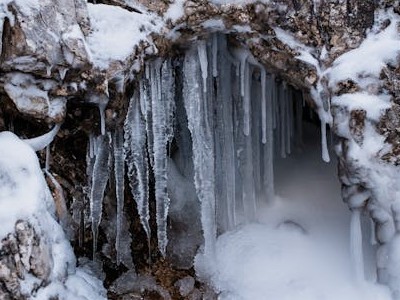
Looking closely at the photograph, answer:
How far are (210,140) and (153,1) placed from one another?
1423 mm

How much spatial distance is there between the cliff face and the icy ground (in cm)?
46

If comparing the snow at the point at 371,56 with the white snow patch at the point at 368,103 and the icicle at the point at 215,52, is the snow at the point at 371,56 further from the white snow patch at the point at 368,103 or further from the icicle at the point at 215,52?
the icicle at the point at 215,52

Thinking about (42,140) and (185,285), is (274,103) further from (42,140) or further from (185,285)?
(42,140)

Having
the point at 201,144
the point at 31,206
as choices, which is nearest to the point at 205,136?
the point at 201,144

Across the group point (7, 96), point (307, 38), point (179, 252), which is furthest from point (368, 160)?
point (7, 96)

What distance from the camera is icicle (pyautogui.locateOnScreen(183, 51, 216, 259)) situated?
511 cm

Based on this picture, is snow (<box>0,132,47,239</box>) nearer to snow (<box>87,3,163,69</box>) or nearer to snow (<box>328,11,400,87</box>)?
snow (<box>87,3,163,69</box>)

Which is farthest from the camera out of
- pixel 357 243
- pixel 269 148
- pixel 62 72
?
pixel 269 148

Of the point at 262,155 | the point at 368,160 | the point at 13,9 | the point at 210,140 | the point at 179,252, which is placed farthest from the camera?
the point at 262,155

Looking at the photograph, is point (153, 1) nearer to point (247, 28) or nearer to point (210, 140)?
point (247, 28)

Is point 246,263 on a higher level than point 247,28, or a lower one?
lower

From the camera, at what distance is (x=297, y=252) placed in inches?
217

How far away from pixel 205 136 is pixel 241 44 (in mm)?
940

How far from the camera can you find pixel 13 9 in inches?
156
